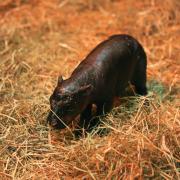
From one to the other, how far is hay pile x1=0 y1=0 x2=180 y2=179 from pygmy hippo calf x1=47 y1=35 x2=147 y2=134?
0.21 m

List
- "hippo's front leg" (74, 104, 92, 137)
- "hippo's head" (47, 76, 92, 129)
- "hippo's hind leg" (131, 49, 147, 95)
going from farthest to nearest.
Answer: "hippo's hind leg" (131, 49, 147, 95) → "hippo's front leg" (74, 104, 92, 137) → "hippo's head" (47, 76, 92, 129)

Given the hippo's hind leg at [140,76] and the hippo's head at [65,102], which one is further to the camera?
the hippo's hind leg at [140,76]

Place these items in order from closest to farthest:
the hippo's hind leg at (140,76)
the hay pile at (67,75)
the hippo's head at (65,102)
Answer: the hay pile at (67,75) < the hippo's head at (65,102) < the hippo's hind leg at (140,76)

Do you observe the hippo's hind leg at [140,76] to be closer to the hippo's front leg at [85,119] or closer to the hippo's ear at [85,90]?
the hippo's front leg at [85,119]

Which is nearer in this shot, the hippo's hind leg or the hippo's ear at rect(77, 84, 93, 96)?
the hippo's ear at rect(77, 84, 93, 96)

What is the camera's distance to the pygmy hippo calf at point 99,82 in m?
5.05

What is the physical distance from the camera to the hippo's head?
16.4 feet

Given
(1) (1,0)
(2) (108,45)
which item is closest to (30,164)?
(2) (108,45)

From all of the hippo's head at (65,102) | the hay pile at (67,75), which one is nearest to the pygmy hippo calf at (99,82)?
the hippo's head at (65,102)

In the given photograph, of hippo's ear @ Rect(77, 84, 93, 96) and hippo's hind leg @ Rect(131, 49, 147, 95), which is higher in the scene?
hippo's ear @ Rect(77, 84, 93, 96)

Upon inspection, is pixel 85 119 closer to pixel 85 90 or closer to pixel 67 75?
pixel 85 90

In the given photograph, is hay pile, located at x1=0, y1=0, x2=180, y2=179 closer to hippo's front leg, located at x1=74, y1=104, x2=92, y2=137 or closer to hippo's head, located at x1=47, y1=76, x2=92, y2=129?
hippo's front leg, located at x1=74, y1=104, x2=92, y2=137

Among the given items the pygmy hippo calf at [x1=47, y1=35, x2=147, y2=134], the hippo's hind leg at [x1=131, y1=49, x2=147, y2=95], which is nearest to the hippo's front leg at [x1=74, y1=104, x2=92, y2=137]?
the pygmy hippo calf at [x1=47, y1=35, x2=147, y2=134]

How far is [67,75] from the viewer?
21.1ft
